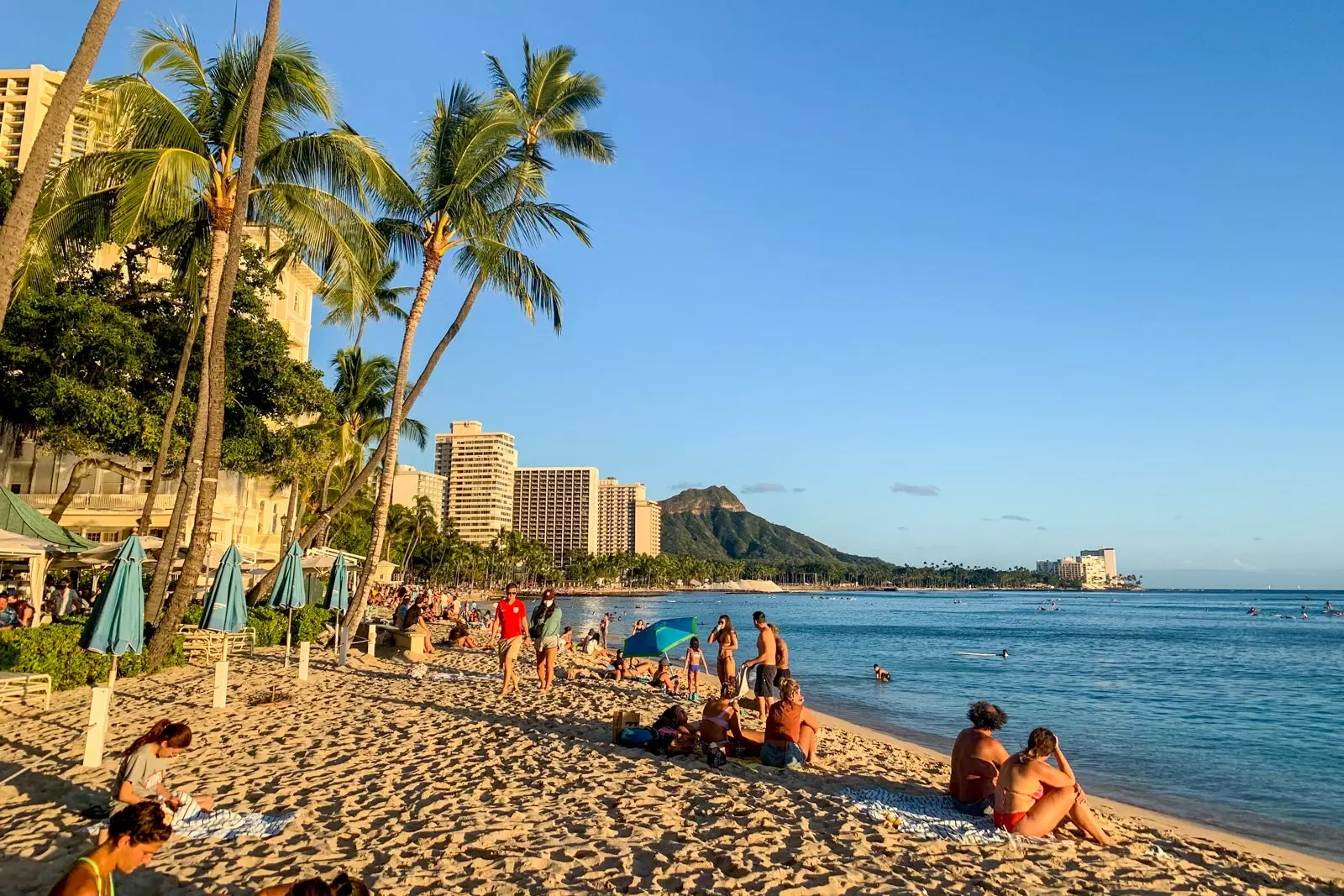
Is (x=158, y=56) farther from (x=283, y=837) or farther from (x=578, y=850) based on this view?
(x=578, y=850)

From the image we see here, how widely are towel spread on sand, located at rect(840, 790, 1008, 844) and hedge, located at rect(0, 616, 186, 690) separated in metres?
8.30

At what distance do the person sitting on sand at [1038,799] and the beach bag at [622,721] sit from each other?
384 cm

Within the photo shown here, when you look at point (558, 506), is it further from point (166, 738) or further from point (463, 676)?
point (166, 738)

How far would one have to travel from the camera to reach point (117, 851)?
3350mm

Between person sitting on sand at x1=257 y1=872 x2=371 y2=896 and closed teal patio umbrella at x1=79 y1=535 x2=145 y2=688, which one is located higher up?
closed teal patio umbrella at x1=79 y1=535 x2=145 y2=688

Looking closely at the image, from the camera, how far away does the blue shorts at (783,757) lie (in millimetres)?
8117

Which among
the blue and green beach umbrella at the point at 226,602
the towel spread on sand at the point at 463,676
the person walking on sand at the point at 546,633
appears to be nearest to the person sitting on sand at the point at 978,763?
the person walking on sand at the point at 546,633

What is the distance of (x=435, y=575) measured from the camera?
298 ft

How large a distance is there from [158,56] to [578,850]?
496 inches

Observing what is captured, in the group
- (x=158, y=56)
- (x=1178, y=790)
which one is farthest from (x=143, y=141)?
(x=1178, y=790)

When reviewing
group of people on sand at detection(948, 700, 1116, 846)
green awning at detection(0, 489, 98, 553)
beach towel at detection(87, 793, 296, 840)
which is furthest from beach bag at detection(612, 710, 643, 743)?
green awning at detection(0, 489, 98, 553)

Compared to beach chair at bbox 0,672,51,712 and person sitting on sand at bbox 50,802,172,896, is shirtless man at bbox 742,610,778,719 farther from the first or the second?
beach chair at bbox 0,672,51,712

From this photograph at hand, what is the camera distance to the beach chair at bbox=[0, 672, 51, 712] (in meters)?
8.53

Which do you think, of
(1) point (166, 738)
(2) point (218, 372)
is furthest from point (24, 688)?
(1) point (166, 738)
